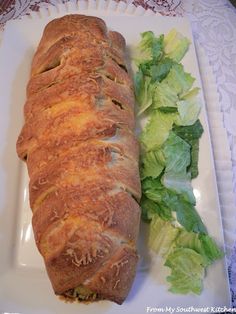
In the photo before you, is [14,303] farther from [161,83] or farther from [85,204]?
[161,83]

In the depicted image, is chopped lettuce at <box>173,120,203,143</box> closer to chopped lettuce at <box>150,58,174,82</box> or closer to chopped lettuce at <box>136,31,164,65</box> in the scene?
chopped lettuce at <box>150,58,174,82</box>

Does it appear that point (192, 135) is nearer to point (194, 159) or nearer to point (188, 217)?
point (194, 159)

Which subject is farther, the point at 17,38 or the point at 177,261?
the point at 17,38

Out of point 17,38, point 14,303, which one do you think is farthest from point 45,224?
point 17,38

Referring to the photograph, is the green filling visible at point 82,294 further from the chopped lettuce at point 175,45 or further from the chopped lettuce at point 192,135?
the chopped lettuce at point 175,45

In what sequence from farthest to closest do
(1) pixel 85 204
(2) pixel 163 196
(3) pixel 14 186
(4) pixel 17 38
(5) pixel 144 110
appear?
(4) pixel 17 38 → (5) pixel 144 110 → (3) pixel 14 186 → (2) pixel 163 196 → (1) pixel 85 204

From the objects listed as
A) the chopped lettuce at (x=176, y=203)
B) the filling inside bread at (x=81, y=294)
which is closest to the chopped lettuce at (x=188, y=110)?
the chopped lettuce at (x=176, y=203)
